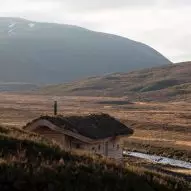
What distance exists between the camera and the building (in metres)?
32.5

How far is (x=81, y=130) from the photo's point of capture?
3303 centimetres

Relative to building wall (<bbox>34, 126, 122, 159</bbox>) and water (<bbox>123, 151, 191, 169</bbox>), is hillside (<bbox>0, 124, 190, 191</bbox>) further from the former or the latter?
water (<bbox>123, 151, 191, 169</bbox>)

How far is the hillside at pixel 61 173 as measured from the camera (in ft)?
38.6

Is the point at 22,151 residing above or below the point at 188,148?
above

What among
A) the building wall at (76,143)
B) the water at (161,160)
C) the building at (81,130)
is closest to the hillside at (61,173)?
the building wall at (76,143)

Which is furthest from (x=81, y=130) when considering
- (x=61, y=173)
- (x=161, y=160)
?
(x=161, y=160)

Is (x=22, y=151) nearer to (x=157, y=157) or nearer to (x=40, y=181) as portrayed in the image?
(x=40, y=181)

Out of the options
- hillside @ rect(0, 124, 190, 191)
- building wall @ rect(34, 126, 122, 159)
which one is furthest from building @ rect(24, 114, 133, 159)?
hillside @ rect(0, 124, 190, 191)

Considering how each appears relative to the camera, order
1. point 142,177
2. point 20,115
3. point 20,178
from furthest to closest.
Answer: point 20,115 < point 142,177 < point 20,178

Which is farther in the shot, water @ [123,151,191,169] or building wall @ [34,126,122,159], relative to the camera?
water @ [123,151,191,169]

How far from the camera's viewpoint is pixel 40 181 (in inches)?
466

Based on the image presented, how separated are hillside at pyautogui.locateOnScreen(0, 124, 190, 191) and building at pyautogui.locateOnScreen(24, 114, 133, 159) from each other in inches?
601

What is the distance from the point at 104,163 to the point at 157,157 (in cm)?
4327

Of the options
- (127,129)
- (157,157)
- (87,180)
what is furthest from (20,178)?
(157,157)
